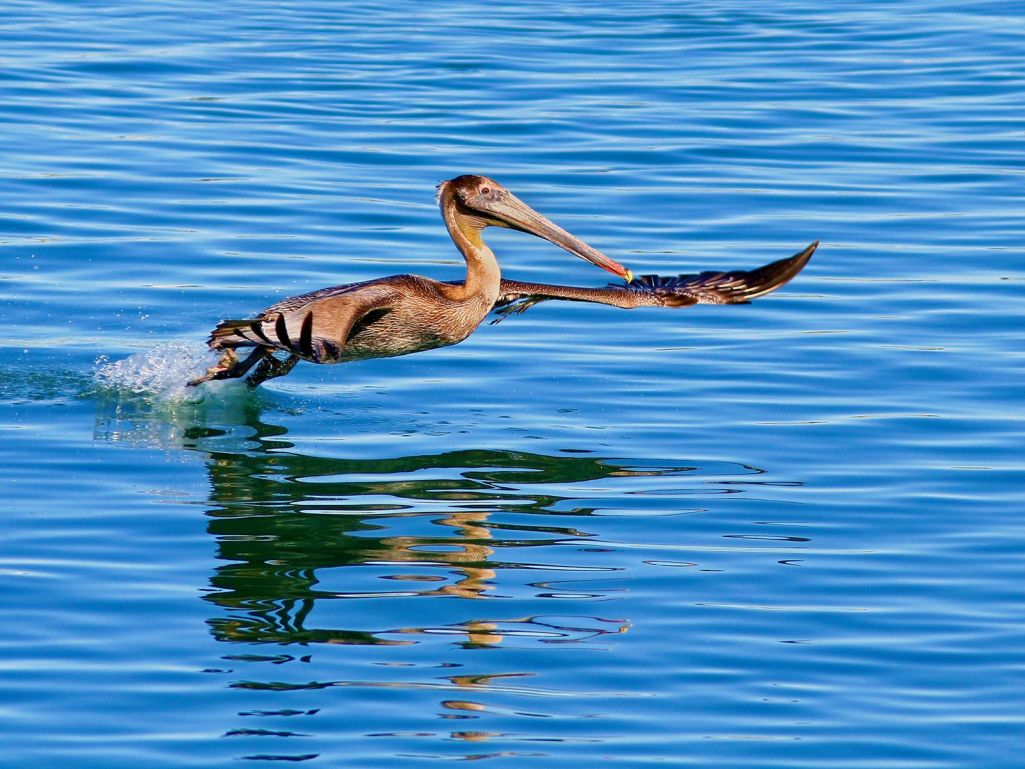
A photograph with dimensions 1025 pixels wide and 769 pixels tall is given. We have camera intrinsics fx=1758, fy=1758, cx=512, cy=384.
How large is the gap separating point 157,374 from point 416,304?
5.99 feet

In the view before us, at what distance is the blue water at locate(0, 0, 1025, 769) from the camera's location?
6.47 m

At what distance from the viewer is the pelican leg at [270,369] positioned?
10780mm

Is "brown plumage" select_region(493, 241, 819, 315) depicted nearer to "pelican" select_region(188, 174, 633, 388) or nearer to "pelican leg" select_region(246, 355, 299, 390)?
"pelican" select_region(188, 174, 633, 388)

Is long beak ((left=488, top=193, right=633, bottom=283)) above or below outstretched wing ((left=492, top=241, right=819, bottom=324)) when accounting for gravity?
above

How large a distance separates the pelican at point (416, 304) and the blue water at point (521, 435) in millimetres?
415

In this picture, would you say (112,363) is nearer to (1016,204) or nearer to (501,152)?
(501,152)

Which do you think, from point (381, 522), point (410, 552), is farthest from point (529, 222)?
point (410, 552)

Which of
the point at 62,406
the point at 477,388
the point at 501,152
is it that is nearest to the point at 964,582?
the point at 477,388

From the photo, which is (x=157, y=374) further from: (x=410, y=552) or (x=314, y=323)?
(x=410, y=552)

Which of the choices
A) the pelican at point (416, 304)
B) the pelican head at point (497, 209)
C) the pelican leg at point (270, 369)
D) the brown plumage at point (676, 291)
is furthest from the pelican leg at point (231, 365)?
the brown plumage at point (676, 291)

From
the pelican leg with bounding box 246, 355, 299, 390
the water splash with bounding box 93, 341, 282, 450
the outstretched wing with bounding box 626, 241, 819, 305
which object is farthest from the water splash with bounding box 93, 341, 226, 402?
the outstretched wing with bounding box 626, 241, 819, 305

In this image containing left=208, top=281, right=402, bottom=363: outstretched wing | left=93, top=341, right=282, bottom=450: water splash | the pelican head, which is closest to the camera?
left=208, top=281, right=402, bottom=363: outstretched wing

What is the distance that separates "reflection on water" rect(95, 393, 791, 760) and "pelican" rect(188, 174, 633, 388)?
60 centimetres

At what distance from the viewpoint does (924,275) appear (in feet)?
44.1
